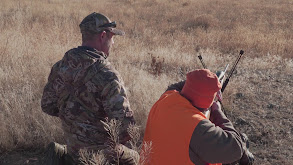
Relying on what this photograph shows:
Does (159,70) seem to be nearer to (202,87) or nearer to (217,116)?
(217,116)

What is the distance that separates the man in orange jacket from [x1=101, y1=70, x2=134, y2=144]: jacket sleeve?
350 millimetres

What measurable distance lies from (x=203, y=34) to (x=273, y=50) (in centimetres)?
260

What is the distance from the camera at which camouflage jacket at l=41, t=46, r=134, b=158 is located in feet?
8.20

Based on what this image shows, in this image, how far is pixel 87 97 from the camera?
255cm

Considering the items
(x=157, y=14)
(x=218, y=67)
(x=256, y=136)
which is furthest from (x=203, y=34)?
(x=256, y=136)

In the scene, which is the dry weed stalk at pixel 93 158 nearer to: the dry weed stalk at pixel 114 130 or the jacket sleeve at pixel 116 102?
the dry weed stalk at pixel 114 130

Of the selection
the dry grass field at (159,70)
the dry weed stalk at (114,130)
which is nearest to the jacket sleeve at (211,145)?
the dry weed stalk at (114,130)

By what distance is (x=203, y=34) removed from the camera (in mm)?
10938

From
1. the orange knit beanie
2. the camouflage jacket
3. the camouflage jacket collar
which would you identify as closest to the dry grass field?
the camouflage jacket

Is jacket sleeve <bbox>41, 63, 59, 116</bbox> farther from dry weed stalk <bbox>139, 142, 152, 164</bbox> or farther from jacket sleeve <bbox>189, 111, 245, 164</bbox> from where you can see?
jacket sleeve <bbox>189, 111, 245, 164</bbox>

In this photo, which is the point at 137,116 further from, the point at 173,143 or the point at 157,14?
the point at 157,14

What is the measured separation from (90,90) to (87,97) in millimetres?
73

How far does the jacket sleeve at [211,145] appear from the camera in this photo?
1.94 m

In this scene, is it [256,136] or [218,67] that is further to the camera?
[218,67]
